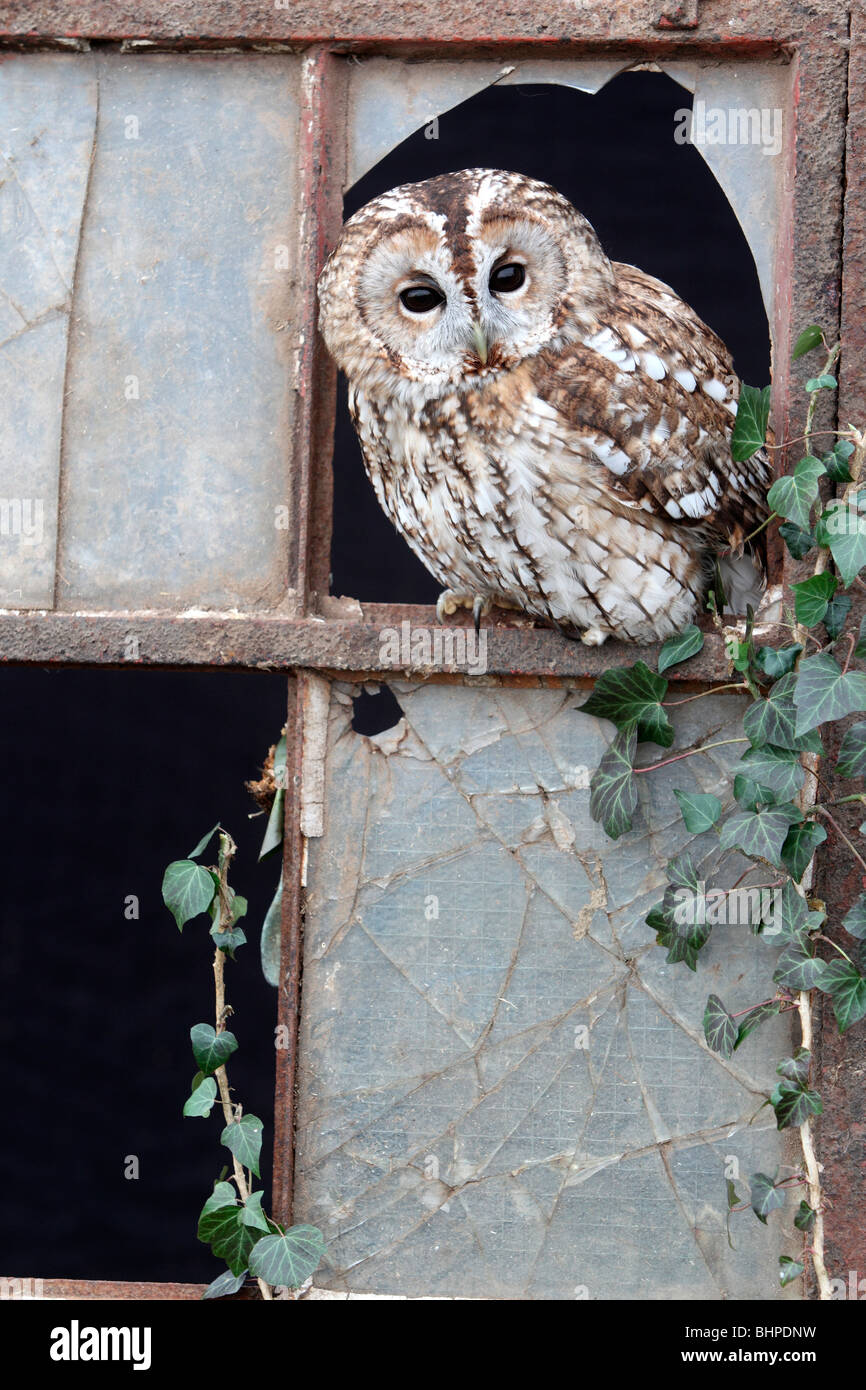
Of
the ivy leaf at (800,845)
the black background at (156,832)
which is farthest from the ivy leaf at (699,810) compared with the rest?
the black background at (156,832)

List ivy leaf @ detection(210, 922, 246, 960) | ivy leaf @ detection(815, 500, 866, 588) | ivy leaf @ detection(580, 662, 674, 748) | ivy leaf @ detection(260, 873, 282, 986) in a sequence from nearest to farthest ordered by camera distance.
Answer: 1. ivy leaf @ detection(815, 500, 866, 588)
2. ivy leaf @ detection(580, 662, 674, 748)
3. ivy leaf @ detection(210, 922, 246, 960)
4. ivy leaf @ detection(260, 873, 282, 986)

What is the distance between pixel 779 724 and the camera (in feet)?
→ 6.77

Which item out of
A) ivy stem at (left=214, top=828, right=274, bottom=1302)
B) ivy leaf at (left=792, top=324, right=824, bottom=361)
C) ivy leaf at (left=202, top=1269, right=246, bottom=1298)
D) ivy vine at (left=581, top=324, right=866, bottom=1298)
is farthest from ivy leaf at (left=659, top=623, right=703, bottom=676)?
ivy leaf at (left=202, top=1269, right=246, bottom=1298)

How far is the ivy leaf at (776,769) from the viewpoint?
6.72 ft

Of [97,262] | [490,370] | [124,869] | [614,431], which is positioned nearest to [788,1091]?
[614,431]

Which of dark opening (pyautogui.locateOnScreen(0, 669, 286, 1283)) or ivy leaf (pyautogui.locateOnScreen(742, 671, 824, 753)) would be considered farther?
dark opening (pyautogui.locateOnScreen(0, 669, 286, 1283))

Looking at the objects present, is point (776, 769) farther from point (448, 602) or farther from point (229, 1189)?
point (229, 1189)

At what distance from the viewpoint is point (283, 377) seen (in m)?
2.33

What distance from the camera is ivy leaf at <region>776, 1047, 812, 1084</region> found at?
2102 millimetres

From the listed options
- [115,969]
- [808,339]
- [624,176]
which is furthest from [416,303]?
[115,969]

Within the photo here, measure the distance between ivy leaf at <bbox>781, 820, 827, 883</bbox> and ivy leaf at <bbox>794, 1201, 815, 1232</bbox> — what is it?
531 mm

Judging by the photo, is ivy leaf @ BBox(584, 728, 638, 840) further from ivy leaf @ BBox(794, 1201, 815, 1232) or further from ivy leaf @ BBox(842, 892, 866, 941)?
ivy leaf @ BBox(794, 1201, 815, 1232)

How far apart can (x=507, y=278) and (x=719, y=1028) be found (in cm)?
123

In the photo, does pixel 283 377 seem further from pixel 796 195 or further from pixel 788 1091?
pixel 788 1091
